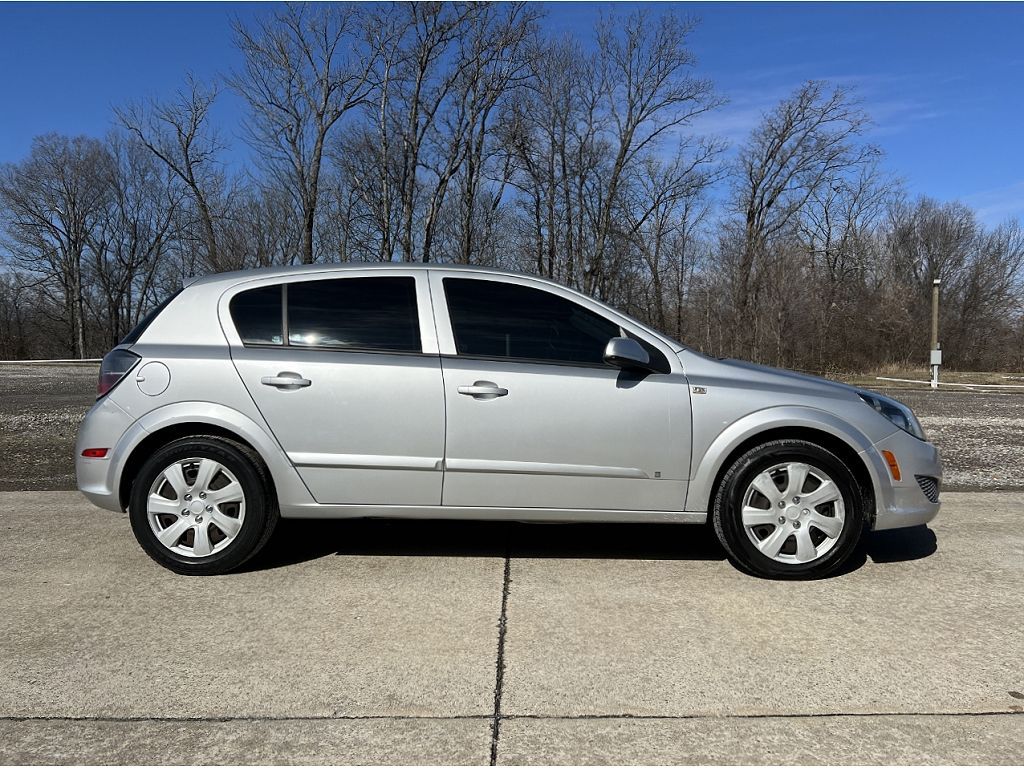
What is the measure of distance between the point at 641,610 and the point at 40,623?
2825 mm

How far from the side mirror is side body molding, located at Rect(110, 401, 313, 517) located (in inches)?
72.3

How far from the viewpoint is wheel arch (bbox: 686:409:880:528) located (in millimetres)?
4043

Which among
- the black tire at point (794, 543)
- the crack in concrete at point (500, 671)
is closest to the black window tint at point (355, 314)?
the crack in concrete at point (500, 671)

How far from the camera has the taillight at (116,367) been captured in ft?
13.5

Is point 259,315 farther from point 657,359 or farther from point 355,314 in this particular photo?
point 657,359

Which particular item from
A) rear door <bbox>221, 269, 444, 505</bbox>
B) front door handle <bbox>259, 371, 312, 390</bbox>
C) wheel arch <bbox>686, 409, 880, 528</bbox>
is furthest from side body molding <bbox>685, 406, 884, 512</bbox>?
front door handle <bbox>259, 371, 312, 390</bbox>

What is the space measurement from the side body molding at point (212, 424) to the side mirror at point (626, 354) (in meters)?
1.84

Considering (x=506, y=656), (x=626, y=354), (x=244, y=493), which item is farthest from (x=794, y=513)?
(x=244, y=493)

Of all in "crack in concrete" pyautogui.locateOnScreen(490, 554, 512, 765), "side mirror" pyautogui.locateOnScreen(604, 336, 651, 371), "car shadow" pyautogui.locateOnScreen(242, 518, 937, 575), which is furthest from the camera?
"car shadow" pyautogui.locateOnScreen(242, 518, 937, 575)

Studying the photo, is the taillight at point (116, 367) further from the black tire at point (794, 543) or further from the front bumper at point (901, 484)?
the front bumper at point (901, 484)

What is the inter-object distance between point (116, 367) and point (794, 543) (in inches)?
151

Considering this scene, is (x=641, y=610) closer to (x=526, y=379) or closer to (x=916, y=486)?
(x=526, y=379)

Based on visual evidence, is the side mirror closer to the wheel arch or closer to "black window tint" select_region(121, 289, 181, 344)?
the wheel arch

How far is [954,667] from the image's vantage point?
9.96 feet
